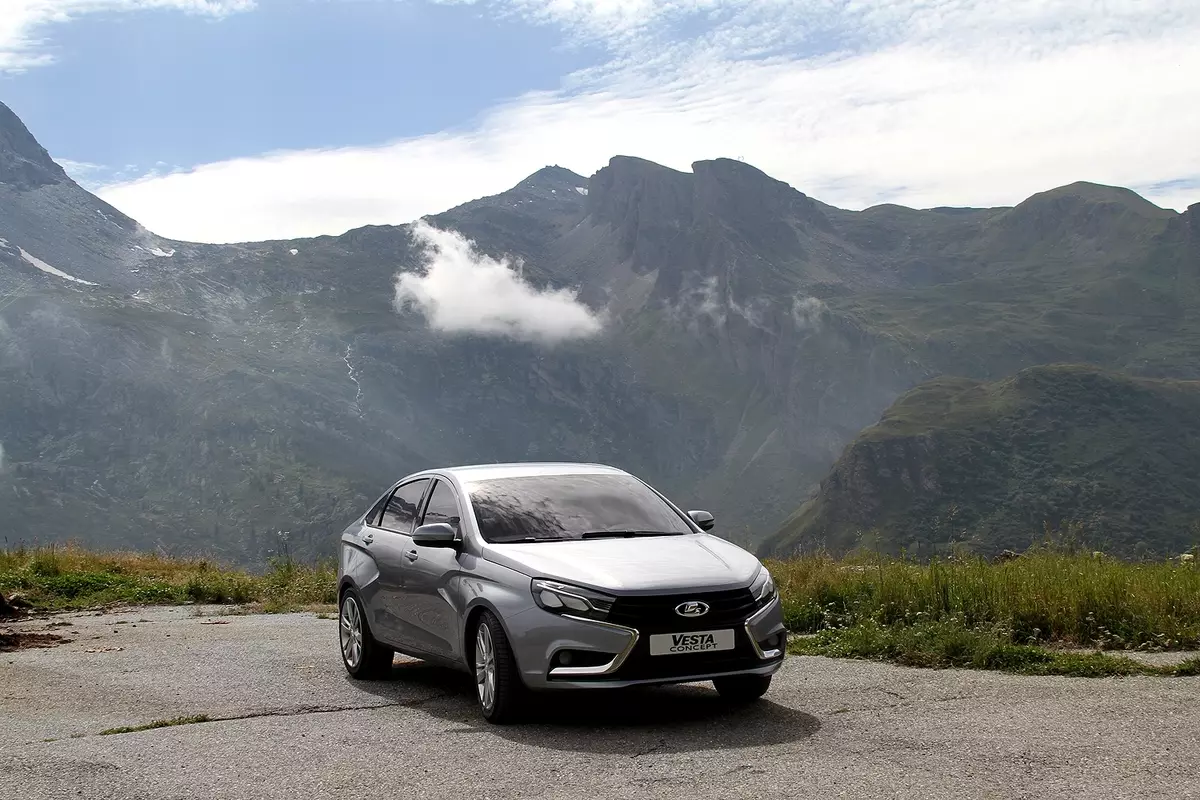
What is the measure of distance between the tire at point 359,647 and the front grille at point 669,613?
316 centimetres

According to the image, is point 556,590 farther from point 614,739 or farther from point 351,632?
point 351,632

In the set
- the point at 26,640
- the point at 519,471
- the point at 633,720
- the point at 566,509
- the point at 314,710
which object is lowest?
the point at 26,640

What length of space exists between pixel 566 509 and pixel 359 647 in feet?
7.98

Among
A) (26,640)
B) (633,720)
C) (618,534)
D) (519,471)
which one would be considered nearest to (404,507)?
(519,471)

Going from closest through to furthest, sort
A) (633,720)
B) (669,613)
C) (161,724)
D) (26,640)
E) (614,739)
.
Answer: (614,739) < (669,613) < (633,720) < (161,724) < (26,640)

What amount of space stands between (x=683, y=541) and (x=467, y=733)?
2.00 m

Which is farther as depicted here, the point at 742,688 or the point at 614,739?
the point at 742,688

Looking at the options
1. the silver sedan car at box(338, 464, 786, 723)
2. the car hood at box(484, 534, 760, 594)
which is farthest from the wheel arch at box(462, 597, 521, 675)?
the car hood at box(484, 534, 760, 594)

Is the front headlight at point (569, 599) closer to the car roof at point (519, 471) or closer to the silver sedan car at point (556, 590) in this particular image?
the silver sedan car at point (556, 590)

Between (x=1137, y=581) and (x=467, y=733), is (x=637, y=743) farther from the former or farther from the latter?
(x=1137, y=581)

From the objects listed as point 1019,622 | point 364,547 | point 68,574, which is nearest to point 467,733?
point 364,547

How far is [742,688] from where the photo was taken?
8.66m

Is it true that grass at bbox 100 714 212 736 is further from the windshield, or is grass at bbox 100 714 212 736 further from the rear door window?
the windshield

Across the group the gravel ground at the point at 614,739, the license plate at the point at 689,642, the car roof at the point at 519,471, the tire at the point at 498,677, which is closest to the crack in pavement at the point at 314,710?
the gravel ground at the point at 614,739
